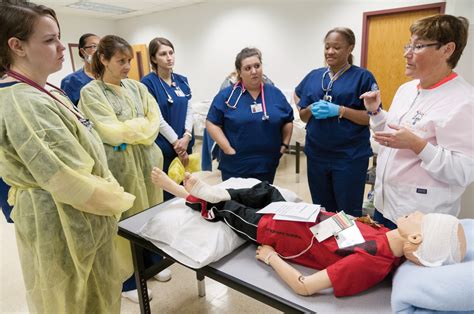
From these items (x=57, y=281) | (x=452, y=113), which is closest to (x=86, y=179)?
(x=57, y=281)

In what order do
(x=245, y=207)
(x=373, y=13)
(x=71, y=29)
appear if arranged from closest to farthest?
(x=245, y=207) → (x=373, y=13) → (x=71, y=29)

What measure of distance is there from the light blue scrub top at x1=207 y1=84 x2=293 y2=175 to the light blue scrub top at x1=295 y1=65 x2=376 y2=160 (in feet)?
0.78

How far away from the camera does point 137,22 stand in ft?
25.1

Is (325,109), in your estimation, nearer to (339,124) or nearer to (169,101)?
(339,124)

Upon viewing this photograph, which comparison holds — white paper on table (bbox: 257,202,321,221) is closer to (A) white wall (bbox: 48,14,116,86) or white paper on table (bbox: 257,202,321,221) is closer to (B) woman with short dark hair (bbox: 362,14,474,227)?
(B) woman with short dark hair (bbox: 362,14,474,227)

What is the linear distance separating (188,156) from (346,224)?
55.0 inches

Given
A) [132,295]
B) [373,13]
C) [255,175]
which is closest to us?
[132,295]

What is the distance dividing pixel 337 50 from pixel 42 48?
150 centimetres

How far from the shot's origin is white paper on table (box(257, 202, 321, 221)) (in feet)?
3.91

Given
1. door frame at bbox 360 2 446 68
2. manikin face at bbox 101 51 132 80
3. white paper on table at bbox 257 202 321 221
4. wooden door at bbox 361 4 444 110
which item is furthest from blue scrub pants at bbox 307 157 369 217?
door frame at bbox 360 2 446 68

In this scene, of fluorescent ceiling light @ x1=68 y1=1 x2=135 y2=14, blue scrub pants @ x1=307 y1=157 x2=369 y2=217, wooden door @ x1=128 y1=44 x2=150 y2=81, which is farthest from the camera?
wooden door @ x1=128 y1=44 x2=150 y2=81

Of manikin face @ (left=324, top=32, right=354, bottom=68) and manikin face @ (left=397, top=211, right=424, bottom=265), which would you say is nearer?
manikin face @ (left=397, top=211, right=424, bottom=265)

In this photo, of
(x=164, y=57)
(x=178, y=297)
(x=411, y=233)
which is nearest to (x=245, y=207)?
(x=411, y=233)

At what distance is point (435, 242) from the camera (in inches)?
36.7
